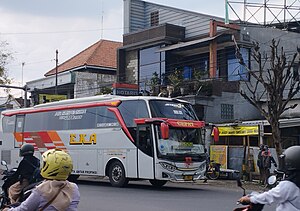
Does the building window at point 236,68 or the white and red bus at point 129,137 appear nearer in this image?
the white and red bus at point 129,137

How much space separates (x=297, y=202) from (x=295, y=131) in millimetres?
24396

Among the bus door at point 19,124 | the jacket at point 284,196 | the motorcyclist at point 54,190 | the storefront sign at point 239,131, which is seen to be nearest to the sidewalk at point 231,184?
the storefront sign at point 239,131

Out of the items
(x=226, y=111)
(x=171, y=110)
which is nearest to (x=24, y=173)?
(x=171, y=110)

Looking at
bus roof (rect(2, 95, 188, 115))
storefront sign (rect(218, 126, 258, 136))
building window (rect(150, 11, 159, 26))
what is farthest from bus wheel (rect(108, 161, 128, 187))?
building window (rect(150, 11, 159, 26))

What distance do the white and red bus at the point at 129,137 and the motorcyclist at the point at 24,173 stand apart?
983 centimetres

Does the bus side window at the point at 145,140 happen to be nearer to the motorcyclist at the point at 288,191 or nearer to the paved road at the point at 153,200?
the paved road at the point at 153,200

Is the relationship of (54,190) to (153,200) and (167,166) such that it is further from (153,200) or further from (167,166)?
(167,166)

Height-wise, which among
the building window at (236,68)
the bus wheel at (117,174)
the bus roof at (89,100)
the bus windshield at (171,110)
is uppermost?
the building window at (236,68)

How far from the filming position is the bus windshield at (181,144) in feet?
64.8

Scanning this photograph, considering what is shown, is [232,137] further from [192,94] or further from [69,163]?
[69,163]

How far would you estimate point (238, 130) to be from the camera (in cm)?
2648

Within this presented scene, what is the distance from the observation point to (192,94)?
32.7 meters

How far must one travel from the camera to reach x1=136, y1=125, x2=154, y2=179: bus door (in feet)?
65.2

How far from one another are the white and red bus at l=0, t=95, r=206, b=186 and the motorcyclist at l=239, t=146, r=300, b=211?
530 inches
